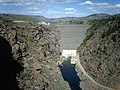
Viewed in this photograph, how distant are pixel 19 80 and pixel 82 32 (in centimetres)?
7698

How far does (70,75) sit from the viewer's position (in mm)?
71188

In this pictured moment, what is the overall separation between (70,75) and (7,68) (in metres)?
28.9

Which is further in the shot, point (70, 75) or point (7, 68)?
point (70, 75)

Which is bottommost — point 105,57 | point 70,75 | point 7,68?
point 70,75

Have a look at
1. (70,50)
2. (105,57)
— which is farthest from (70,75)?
(70,50)

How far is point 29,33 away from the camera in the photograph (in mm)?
75312

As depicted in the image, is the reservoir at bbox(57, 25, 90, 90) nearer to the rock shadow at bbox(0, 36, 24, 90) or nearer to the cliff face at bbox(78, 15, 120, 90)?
the cliff face at bbox(78, 15, 120, 90)

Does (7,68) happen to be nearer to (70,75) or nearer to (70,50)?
(70,75)

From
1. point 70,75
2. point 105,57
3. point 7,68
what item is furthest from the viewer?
point 70,75

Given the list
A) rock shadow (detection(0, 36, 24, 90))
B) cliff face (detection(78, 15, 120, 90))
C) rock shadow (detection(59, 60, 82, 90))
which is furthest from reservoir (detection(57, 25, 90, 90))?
rock shadow (detection(0, 36, 24, 90))

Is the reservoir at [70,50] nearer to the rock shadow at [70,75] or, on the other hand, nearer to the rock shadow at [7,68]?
the rock shadow at [70,75]

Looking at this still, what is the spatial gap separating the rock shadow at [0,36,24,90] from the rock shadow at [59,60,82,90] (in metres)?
15.9

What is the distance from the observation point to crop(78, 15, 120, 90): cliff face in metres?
55.8

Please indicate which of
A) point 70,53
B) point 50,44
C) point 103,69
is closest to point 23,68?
point 103,69
